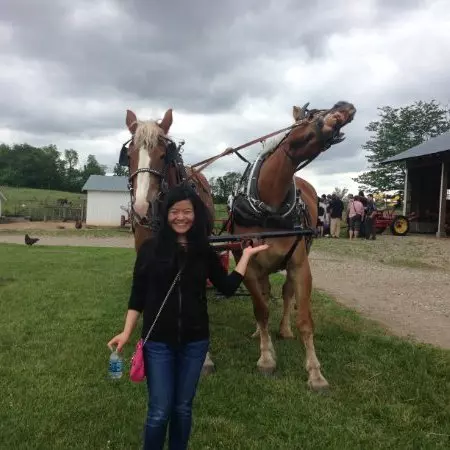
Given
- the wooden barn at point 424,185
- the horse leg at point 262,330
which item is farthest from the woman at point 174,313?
the wooden barn at point 424,185

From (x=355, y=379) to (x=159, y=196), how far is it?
250 cm

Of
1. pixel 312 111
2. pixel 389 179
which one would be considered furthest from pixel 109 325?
pixel 389 179

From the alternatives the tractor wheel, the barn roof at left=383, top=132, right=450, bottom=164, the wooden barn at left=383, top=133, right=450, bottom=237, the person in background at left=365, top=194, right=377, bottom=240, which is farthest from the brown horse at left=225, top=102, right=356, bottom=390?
the wooden barn at left=383, top=133, right=450, bottom=237

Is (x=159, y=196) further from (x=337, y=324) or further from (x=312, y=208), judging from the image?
(x=337, y=324)

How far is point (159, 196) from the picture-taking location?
425 cm

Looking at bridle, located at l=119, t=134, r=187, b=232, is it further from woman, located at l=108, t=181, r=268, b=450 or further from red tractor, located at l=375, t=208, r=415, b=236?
red tractor, located at l=375, t=208, r=415, b=236

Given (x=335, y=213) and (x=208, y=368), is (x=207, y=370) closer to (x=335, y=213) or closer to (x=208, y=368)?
(x=208, y=368)

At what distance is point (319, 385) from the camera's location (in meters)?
4.41

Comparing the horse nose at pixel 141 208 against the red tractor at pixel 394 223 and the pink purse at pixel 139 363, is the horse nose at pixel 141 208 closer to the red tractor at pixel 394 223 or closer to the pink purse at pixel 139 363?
the pink purse at pixel 139 363

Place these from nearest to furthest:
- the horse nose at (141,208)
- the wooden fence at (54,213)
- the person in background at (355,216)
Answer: the horse nose at (141,208), the person in background at (355,216), the wooden fence at (54,213)

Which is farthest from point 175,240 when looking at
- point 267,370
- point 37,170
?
point 37,170

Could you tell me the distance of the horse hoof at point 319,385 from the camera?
4.37m

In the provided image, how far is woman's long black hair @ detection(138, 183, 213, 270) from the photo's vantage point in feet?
9.77

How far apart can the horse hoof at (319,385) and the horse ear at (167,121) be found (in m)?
2.74
